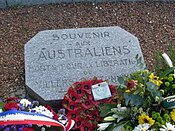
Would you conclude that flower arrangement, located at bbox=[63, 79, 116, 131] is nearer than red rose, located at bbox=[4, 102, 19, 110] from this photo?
No

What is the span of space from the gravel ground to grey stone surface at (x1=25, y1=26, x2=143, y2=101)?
1.16ft

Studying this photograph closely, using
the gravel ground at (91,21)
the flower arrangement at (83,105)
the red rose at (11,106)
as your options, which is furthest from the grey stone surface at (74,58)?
the red rose at (11,106)

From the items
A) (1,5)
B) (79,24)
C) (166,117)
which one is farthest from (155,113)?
(1,5)

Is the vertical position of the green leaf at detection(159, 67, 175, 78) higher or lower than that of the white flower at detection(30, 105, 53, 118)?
higher

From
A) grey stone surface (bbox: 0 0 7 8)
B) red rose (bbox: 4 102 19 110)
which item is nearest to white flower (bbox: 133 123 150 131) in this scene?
red rose (bbox: 4 102 19 110)

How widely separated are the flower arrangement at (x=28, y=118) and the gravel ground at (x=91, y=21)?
3.81ft

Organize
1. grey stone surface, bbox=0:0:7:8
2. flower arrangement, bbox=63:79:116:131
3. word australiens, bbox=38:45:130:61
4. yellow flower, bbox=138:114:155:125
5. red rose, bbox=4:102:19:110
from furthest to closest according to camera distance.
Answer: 1. grey stone surface, bbox=0:0:7:8
2. word australiens, bbox=38:45:130:61
3. flower arrangement, bbox=63:79:116:131
4. red rose, bbox=4:102:19:110
5. yellow flower, bbox=138:114:155:125

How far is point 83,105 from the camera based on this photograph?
4.09 metres

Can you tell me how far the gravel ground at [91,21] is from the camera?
511cm

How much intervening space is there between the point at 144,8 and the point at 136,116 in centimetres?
224

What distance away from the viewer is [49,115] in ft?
12.2

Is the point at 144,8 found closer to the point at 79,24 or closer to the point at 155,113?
the point at 79,24

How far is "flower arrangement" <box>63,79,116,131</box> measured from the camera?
4.05 m

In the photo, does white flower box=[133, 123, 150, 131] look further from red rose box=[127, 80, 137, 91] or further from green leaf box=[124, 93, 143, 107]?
red rose box=[127, 80, 137, 91]
